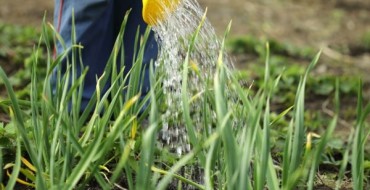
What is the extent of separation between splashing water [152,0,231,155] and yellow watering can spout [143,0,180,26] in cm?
2

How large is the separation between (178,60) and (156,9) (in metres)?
0.23

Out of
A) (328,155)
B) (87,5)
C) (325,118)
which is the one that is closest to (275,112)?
(325,118)

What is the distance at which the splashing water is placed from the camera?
219 centimetres

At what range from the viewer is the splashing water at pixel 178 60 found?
2.19 metres

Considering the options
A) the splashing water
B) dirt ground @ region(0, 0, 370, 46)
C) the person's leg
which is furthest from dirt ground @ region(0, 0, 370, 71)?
the splashing water

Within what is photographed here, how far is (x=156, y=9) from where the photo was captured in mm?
2121

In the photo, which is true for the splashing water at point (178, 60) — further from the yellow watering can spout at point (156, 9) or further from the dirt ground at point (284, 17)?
the dirt ground at point (284, 17)

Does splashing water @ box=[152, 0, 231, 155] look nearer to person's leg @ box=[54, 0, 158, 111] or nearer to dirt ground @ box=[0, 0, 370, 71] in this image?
person's leg @ box=[54, 0, 158, 111]

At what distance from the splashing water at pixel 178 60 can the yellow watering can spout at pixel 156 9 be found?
0.02 metres

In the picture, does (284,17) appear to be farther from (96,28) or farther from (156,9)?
(156,9)

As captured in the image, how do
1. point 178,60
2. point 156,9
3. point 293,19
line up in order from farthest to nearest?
point 293,19 < point 178,60 < point 156,9

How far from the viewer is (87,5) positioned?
8.59ft

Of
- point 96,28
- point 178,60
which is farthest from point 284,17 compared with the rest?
point 178,60

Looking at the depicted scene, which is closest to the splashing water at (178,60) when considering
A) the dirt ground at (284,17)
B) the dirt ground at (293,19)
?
the dirt ground at (293,19)
